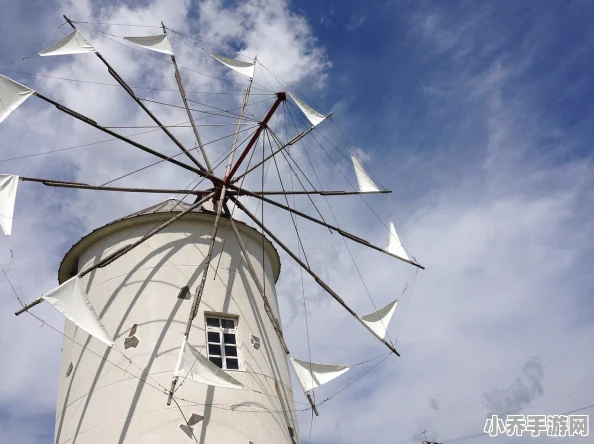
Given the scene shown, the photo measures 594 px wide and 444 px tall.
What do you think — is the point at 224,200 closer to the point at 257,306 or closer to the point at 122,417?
the point at 257,306

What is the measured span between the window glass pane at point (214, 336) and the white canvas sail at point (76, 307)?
2.00m

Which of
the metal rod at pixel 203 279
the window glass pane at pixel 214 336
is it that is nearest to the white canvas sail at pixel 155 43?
the metal rod at pixel 203 279

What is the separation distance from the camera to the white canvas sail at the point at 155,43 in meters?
13.8

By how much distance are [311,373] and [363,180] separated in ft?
17.2

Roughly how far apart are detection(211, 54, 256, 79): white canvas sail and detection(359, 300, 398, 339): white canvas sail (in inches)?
243

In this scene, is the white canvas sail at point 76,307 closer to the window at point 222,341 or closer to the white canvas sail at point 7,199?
the white canvas sail at point 7,199

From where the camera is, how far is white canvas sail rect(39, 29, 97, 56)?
12.4 meters

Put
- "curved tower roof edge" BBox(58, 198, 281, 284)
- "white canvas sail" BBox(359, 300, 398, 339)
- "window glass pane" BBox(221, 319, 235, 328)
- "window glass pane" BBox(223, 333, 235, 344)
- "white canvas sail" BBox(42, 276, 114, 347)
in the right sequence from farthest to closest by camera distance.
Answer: "white canvas sail" BBox(359, 300, 398, 339), "curved tower roof edge" BBox(58, 198, 281, 284), "window glass pane" BBox(221, 319, 235, 328), "window glass pane" BBox(223, 333, 235, 344), "white canvas sail" BBox(42, 276, 114, 347)

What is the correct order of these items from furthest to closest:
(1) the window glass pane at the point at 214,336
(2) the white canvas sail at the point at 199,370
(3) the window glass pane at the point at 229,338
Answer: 1. (3) the window glass pane at the point at 229,338
2. (1) the window glass pane at the point at 214,336
3. (2) the white canvas sail at the point at 199,370

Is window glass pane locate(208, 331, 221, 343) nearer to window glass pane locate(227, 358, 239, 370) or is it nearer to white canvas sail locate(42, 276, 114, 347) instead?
window glass pane locate(227, 358, 239, 370)

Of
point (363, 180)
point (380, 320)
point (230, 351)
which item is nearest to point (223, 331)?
point (230, 351)

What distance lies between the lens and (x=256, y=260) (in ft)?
43.8

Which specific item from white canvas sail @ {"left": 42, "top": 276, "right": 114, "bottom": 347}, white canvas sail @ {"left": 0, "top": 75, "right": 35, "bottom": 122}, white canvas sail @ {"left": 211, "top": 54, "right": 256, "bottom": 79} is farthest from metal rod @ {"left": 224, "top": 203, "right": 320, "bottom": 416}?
white canvas sail @ {"left": 0, "top": 75, "right": 35, "bottom": 122}

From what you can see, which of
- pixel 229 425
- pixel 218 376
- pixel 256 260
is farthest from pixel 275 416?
pixel 256 260
